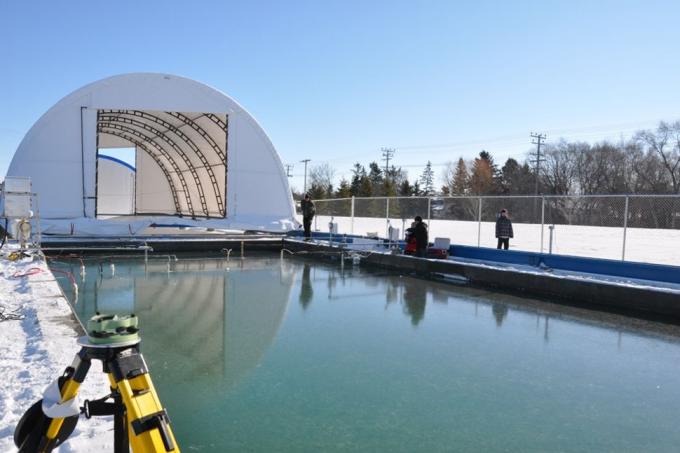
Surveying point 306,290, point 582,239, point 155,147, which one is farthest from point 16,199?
point 582,239

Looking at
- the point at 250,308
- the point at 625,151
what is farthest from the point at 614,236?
the point at 625,151

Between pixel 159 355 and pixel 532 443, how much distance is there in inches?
163

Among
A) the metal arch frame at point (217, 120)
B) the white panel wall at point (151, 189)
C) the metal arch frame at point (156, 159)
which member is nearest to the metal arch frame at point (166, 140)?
the metal arch frame at point (156, 159)

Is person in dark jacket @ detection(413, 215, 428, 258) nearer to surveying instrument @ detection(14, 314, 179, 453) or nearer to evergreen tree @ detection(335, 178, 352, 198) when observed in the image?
surveying instrument @ detection(14, 314, 179, 453)

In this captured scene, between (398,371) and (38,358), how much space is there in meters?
3.53

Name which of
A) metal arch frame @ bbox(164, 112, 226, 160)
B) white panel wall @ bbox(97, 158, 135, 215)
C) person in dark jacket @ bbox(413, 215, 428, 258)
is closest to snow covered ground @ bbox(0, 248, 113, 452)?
person in dark jacket @ bbox(413, 215, 428, 258)

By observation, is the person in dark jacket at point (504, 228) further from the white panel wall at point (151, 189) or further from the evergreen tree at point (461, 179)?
the evergreen tree at point (461, 179)

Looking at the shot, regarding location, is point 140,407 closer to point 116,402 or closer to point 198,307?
point 116,402

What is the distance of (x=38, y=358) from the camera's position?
16.4ft

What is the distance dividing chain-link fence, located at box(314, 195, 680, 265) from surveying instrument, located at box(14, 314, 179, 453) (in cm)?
1116

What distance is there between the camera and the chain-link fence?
16.1m

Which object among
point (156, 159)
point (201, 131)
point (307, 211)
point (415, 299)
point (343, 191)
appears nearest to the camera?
point (415, 299)

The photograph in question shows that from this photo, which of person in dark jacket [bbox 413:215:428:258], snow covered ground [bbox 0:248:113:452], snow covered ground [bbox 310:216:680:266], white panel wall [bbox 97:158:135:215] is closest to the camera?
snow covered ground [bbox 0:248:113:452]

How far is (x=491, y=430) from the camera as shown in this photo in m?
4.31
